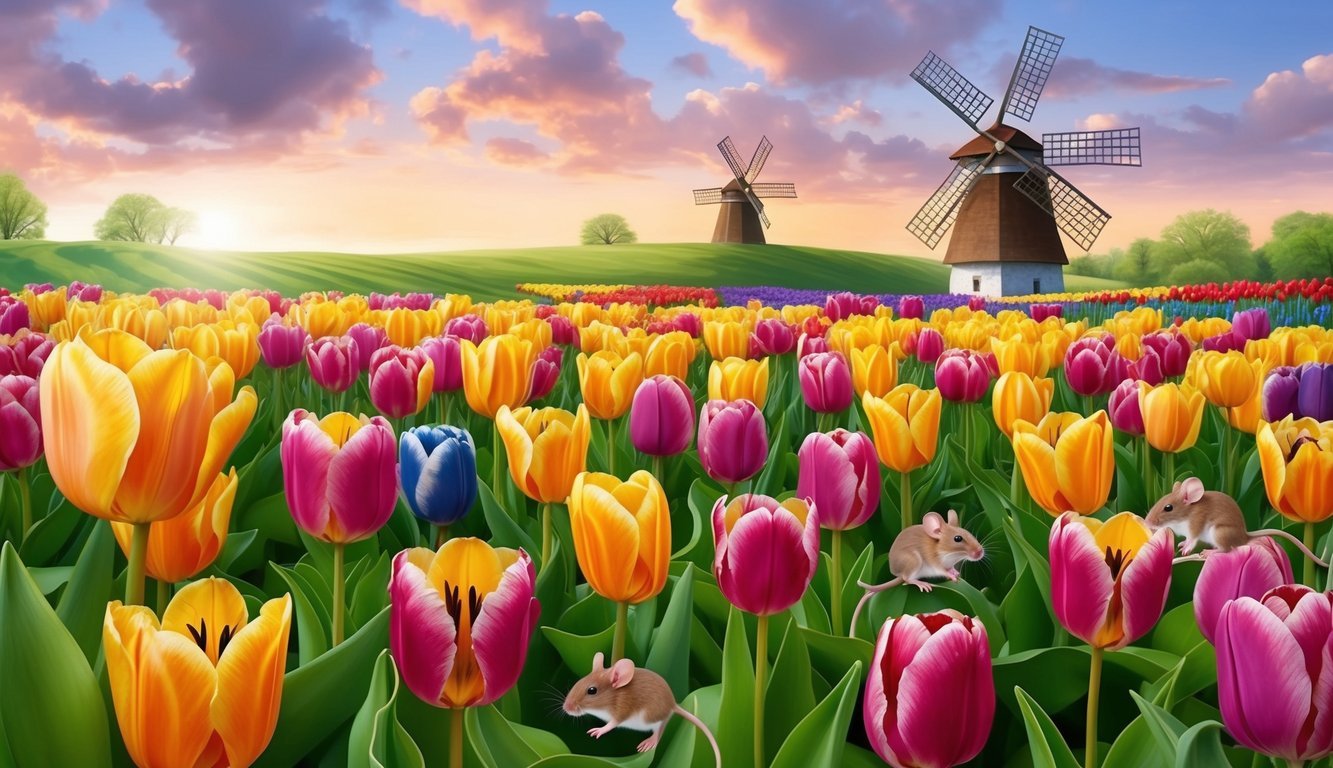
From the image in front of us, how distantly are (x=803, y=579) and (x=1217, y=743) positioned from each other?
1.63ft

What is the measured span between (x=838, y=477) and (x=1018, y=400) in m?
1.05

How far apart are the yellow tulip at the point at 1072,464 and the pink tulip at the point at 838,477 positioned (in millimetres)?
339

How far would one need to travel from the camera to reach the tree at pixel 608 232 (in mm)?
91562

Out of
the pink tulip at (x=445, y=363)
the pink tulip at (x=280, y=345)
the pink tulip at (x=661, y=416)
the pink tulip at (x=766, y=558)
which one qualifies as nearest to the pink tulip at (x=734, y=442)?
the pink tulip at (x=661, y=416)

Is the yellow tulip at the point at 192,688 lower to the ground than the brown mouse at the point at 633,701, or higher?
higher

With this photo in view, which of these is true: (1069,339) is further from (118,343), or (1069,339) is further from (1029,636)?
(118,343)

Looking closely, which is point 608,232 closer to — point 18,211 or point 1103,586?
point 18,211

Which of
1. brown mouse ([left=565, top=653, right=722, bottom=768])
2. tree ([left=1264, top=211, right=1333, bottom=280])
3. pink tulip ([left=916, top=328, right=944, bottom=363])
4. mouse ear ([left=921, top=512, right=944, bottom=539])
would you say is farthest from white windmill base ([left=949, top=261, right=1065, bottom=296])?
tree ([left=1264, top=211, right=1333, bottom=280])

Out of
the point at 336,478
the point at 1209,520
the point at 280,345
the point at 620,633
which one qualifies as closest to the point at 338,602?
the point at 336,478

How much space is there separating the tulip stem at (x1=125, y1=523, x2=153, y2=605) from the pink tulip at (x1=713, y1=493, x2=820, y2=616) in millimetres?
726

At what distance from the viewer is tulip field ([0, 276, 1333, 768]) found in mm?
1045

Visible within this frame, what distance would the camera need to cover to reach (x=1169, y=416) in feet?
8.55

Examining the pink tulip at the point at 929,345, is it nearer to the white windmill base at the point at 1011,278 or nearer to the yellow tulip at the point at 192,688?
the yellow tulip at the point at 192,688

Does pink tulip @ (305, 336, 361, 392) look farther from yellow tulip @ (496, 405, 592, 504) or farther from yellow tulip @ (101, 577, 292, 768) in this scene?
yellow tulip @ (101, 577, 292, 768)
